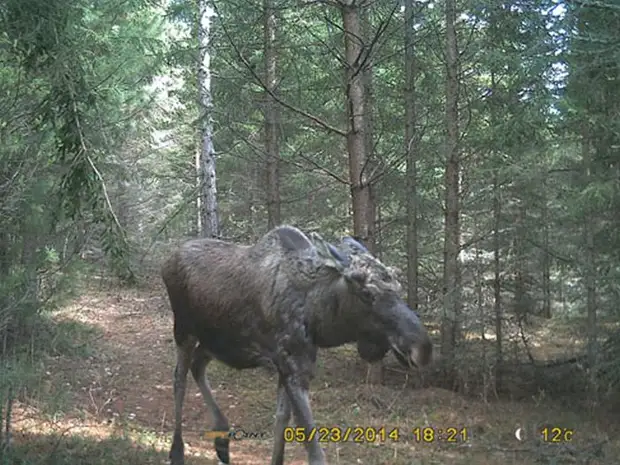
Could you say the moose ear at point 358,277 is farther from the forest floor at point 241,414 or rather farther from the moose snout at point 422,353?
the forest floor at point 241,414

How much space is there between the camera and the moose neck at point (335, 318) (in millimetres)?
4910

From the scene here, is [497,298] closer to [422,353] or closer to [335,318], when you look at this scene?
[335,318]

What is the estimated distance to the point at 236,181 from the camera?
23.0 meters

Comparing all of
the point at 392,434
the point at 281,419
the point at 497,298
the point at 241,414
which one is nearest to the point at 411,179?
the point at 497,298

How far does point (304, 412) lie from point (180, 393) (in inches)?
72.7

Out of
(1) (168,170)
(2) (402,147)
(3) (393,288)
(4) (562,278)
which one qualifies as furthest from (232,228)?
(3) (393,288)

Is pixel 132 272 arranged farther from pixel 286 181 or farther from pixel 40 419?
pixel 286 181

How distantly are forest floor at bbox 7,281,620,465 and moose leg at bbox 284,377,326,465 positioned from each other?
2.05 metres

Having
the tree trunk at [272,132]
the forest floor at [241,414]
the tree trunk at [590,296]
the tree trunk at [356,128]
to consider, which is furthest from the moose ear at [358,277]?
the tree trunk at [272,132]

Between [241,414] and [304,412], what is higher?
[304,412]

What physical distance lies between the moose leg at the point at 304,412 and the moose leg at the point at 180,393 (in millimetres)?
1542

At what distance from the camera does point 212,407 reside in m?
6.49

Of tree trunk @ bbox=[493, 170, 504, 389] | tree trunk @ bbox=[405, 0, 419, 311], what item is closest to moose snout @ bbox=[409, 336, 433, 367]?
tree trunk @ bbox=[493, 170, 504, 389]

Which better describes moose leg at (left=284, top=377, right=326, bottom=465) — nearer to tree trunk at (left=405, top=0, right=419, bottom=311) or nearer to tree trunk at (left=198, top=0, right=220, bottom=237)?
tree trunk at (left=405, top=0, right=419, bottom=311)
